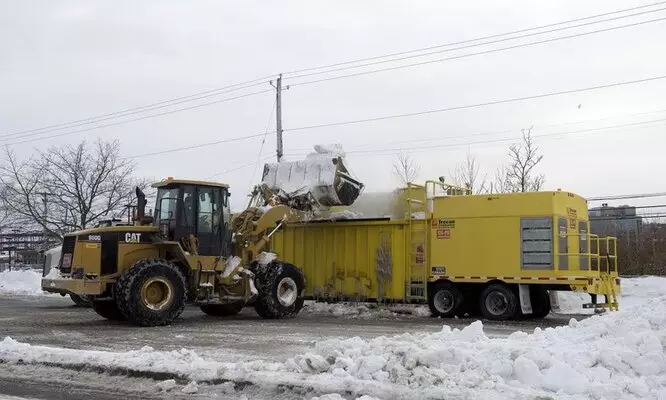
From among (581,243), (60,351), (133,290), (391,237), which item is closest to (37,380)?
(60,351)

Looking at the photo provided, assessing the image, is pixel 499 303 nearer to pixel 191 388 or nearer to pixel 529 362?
pixel 529 362

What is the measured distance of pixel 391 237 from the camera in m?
18.5

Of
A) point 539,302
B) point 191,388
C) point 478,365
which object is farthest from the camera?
point 539,302

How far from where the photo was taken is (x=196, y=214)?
609 inches

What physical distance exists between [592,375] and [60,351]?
705 cm

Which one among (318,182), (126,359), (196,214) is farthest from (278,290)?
(126,359)

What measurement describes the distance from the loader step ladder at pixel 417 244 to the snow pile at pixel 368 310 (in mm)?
726

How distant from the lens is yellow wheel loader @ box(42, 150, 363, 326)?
14062mm

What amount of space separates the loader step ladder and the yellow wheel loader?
5.12 ft

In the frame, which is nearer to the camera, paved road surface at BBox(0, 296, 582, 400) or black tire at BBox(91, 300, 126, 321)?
paved road surface at BBox(0, 296, 582, 400)

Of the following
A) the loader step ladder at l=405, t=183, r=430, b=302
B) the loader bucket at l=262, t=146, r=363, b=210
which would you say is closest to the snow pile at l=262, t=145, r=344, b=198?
the loader bucket at l=262, t=146, r=363, b=210

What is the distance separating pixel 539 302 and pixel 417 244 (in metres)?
3.41

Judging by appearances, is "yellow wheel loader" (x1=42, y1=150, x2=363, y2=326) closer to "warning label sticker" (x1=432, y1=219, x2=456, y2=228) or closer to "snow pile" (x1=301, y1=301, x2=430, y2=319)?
"snow pile" (x1=301, y1=301, x2=430, y2=319)

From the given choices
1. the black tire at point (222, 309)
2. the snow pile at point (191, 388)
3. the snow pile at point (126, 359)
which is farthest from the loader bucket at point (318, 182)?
the snow pile at point (191, 388)
